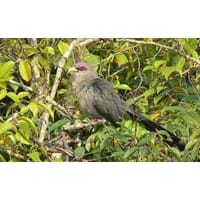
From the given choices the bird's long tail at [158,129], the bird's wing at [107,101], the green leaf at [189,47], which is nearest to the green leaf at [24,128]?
the bird's wing at [107,101]

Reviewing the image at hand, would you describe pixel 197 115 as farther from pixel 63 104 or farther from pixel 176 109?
pixel 63 104

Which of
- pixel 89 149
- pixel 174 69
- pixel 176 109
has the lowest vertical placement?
pixel 89 149

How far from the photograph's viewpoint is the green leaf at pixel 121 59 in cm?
246

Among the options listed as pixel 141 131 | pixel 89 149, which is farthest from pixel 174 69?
pixel 89 149

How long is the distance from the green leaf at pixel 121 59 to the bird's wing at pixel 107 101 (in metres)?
0.10

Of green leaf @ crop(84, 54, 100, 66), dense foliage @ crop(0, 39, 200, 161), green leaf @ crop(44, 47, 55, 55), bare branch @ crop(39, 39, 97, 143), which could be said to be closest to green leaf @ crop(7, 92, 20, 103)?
dense foliage @ crop(0, 39, 200, 161)

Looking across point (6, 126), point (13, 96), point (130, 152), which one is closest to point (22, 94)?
point (13, 96)

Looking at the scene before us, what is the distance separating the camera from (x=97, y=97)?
249 cm

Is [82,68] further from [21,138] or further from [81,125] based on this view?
[21,138]

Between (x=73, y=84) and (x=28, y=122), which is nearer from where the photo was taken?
(x=28, y=122)

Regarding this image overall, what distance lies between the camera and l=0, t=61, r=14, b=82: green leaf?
2404 mm

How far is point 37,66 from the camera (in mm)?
2467

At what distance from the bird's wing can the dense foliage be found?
0.03 metres
